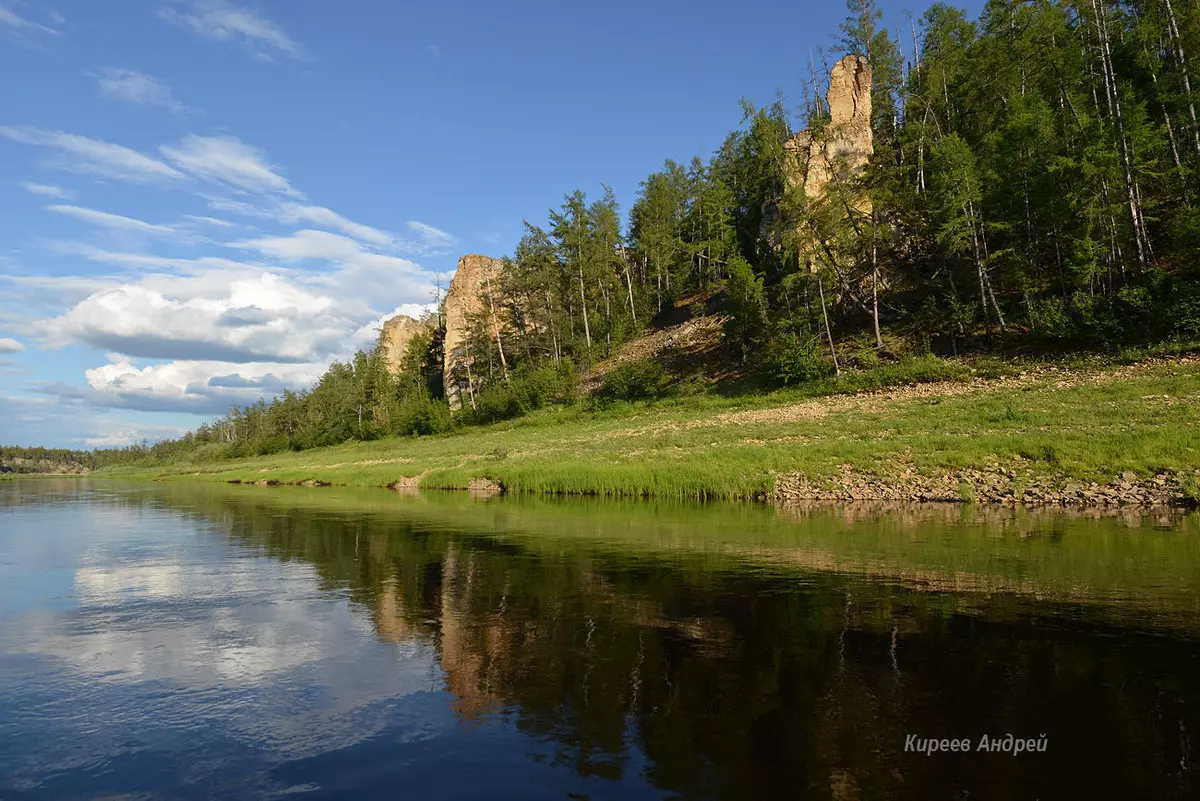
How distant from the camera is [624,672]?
7945 mm

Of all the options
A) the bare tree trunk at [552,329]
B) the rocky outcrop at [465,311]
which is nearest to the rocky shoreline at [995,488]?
the bare tree trunk at [552,329]

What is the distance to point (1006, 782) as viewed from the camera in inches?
204

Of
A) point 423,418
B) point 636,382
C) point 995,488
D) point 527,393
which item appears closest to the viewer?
point 995,488

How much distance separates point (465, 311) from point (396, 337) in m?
42.9

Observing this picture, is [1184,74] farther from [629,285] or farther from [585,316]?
[585,316]

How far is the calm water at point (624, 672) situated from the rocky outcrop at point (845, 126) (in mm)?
52145

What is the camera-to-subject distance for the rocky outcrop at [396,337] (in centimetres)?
12594

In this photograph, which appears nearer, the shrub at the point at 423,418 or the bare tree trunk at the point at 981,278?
the bare tree trunk at the point at 981,278

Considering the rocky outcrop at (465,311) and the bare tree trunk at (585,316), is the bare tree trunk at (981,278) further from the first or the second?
the rocky outcrop at (465,311)

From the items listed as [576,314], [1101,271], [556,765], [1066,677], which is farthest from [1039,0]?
[556,765]

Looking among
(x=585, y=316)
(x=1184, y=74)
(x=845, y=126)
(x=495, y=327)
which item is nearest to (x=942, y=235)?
(x=1184, y=74)

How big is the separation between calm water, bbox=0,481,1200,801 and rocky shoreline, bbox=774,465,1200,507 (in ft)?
18.4

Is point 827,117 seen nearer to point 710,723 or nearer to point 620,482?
point 620,482

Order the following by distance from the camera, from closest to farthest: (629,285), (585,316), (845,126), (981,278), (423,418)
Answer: (981,278) → (845,126) → (585,316) → (629,285) → (423,418)
